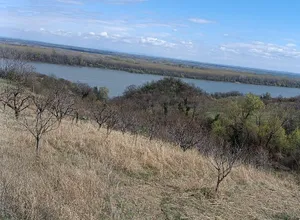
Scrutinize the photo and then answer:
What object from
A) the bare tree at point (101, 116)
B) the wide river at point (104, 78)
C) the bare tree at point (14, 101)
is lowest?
the wide river at point (104, 78)

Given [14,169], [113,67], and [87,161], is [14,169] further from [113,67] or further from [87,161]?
[113,67]

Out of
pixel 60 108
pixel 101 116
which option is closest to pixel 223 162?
pixel 60 108

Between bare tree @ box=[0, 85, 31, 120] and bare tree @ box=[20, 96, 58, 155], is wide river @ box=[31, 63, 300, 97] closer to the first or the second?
bare tree @ box=[0, 85, 31, 120]

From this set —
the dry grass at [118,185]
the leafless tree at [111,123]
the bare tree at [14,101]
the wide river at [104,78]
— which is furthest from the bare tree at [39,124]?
the wide river at [104,78]

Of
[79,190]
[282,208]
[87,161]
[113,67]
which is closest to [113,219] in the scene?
[79,190]

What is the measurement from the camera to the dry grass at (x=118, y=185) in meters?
4.03

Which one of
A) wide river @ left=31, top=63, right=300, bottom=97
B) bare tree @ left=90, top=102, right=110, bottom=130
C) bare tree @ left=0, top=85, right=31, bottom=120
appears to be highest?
bare tree @ left=0, top=85, right=31, bottom=120

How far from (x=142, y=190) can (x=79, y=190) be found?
1243 mm

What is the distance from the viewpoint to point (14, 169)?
15.8 ft

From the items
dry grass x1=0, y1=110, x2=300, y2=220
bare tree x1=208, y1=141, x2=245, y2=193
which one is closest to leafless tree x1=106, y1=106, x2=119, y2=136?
dry grass x1=0, y1=110, x2=300, y2=220

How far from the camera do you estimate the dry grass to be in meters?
4.03

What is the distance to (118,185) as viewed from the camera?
5.37m

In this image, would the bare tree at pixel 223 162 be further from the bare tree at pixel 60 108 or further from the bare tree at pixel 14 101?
the bare tree at pixel 14 101

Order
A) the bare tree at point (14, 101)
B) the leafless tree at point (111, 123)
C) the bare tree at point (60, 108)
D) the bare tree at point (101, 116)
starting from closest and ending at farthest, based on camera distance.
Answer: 1. the leafless tree at point (111, 123)
2. the bare tree at point (60, 108)
3. the bare tree at point (14, 101)
4. the bare tree at point (101, 116)
